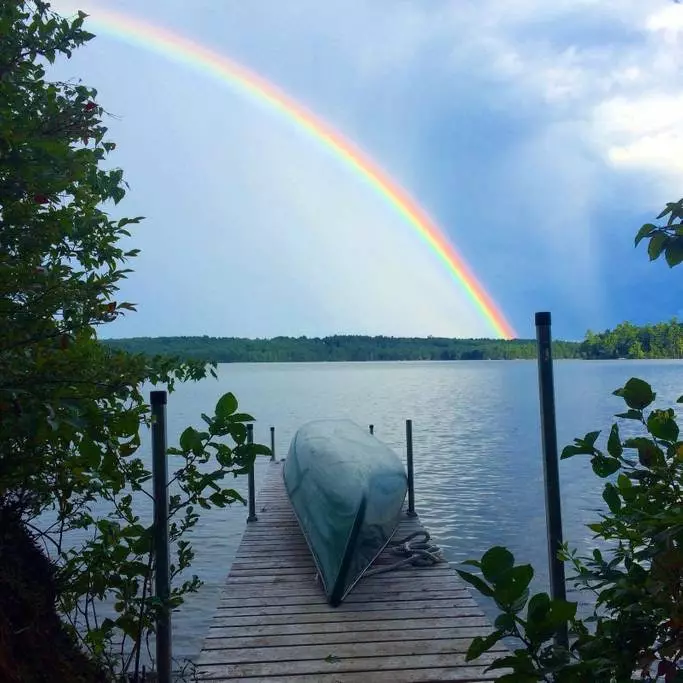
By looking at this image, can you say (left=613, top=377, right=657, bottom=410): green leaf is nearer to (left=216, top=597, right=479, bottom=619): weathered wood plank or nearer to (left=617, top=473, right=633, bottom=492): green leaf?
(left=617, top=473, right=633, bottom=492): green leaf

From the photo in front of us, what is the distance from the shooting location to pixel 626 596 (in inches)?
63.0

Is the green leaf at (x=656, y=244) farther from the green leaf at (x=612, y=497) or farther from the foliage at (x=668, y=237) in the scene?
the green leaf at (x=612, y=497)

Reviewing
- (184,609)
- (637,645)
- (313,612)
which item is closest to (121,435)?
(637,645)

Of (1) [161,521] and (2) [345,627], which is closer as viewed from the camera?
(1) [161,521]

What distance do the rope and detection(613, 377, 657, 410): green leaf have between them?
536 centimetres

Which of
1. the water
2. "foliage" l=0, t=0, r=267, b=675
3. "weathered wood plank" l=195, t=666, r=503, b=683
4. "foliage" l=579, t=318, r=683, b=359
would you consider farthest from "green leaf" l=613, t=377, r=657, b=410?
"foliage" l=579, t=318, r=683, b=359

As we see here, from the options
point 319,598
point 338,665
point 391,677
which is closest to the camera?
point 391,677

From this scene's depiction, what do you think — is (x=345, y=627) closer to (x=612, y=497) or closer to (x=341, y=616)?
(x=341, y=616)

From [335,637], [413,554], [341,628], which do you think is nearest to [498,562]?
[335,637]

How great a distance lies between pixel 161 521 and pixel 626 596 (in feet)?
8.20

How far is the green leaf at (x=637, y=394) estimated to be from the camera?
67.7 inches

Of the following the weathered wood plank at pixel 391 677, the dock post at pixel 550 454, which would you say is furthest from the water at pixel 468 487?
the dock post at pixel 550 454

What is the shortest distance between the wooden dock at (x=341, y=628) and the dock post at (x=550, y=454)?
3.88 ft

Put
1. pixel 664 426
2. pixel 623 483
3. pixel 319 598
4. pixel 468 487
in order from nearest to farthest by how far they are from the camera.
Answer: pixel 664 426 → pixel 623 483 → pixel 319 598 → pixel 468 487
